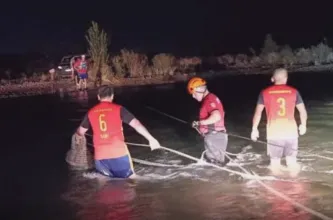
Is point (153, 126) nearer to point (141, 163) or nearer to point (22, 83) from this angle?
point (141, 163)

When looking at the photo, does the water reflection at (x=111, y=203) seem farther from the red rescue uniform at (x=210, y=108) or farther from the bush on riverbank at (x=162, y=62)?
the bush on riverbank at (x=162, y=62)

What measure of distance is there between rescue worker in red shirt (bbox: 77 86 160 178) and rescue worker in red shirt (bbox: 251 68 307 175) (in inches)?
73.2

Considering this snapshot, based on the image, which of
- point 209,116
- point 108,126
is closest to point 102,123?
point 108,126

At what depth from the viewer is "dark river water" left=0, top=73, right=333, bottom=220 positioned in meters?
8.44

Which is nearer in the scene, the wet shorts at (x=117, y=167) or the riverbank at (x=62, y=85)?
the wet shorts at (x=117, y=167)

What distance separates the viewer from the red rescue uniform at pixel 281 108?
390 inches

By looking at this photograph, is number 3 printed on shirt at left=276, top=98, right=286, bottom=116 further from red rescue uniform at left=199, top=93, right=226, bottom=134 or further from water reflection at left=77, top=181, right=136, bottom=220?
water reflection at left=77, top=181, right=136, bottom=220

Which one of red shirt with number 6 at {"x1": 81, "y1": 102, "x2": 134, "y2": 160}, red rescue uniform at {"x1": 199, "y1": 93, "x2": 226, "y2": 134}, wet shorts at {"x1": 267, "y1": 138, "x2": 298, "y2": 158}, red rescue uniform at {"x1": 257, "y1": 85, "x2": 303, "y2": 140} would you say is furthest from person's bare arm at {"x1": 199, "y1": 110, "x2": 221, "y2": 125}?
red shirt with number 6 at {"x1": 81, "y1": 102, "x2": 134, "y2": 160}

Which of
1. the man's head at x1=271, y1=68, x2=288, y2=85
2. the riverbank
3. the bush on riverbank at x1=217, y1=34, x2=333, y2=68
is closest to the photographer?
the man's head at x1=271, y1=68, x2=288, y2=85

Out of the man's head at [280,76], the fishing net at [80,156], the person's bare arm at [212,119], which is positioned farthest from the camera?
the fishing net at [80,156]

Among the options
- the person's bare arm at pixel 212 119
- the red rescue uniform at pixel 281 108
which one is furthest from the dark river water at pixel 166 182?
the person's bare arm at pixel 212 119

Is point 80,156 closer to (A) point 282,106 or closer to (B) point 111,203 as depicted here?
(B) point 111,203

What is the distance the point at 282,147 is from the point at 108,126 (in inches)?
112

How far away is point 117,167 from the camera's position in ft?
33.7
